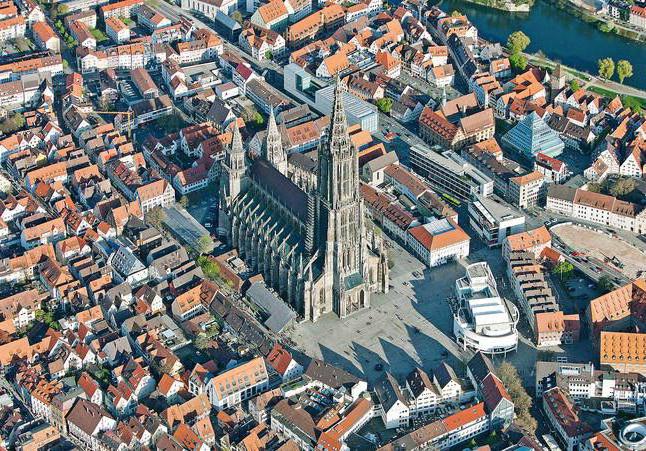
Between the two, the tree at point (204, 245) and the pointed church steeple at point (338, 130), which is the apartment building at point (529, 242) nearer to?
the pointed church steeple at point (338, 130)

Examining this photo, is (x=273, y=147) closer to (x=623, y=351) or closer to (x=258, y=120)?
(x=258, y=120)

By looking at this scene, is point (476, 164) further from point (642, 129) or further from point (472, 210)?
point (642, 129)

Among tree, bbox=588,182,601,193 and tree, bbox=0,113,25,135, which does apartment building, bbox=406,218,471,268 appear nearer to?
tree, bbox=588,182,601,193

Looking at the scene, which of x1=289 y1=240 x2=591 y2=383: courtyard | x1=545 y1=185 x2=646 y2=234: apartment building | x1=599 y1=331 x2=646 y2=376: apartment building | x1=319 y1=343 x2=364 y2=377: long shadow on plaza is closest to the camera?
x1=599 y1=331 x2=646 y2=376: apartment building

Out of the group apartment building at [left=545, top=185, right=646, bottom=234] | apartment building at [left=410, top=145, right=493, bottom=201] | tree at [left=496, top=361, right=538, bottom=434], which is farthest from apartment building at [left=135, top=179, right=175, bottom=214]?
tree at [left=496, top=361, right=538, bottom=434]

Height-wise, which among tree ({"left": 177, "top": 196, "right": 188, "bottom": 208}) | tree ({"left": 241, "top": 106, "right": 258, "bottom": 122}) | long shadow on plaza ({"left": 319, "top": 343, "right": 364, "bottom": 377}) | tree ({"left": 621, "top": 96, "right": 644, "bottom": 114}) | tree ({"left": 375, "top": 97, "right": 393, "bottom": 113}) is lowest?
tree ({"left": 177, "top": 196, "right": 188, "bottom": 208})

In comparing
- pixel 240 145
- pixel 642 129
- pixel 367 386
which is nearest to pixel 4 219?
pixel 240 145

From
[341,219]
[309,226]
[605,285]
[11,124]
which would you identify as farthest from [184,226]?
[605,285]
